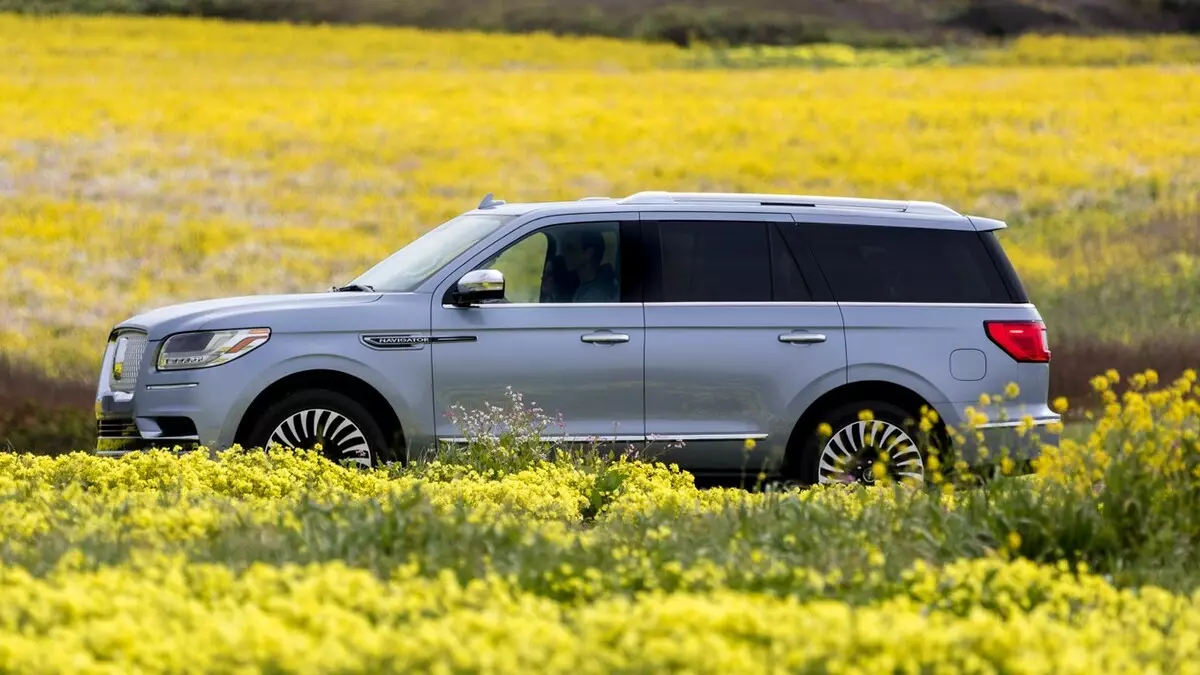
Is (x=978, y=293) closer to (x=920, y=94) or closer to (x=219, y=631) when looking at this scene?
(x=219, y=631)

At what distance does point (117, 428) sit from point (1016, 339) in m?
4.91

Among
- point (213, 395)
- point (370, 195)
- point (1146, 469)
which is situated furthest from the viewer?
point (370, 195)

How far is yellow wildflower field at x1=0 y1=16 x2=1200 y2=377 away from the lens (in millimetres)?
23062

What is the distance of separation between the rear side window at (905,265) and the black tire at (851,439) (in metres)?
0.63

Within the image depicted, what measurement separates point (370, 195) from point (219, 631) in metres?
22.9

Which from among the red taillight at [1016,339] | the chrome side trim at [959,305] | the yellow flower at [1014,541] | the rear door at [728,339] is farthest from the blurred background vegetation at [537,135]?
the yellow flower at [1014,541]

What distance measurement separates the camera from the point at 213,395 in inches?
408

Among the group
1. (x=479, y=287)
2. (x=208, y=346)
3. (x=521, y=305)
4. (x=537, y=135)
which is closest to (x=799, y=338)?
(x=521, y=305)

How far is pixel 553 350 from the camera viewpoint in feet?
35.0

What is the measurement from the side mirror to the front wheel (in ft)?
6.20

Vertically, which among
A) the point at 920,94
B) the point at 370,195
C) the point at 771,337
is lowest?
the point at 771,337

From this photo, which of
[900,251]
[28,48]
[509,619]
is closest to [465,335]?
[900,251]

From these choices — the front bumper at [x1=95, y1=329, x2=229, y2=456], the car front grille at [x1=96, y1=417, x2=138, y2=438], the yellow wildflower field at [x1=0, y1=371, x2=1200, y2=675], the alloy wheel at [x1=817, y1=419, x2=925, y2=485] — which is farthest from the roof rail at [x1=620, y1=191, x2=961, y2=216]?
the car front grille at [x1=96, y1=417, x2=138, y2=438]

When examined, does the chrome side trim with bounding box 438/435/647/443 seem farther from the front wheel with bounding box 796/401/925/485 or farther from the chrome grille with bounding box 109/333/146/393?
the chrome grille with bounding box 109/333/146/393
